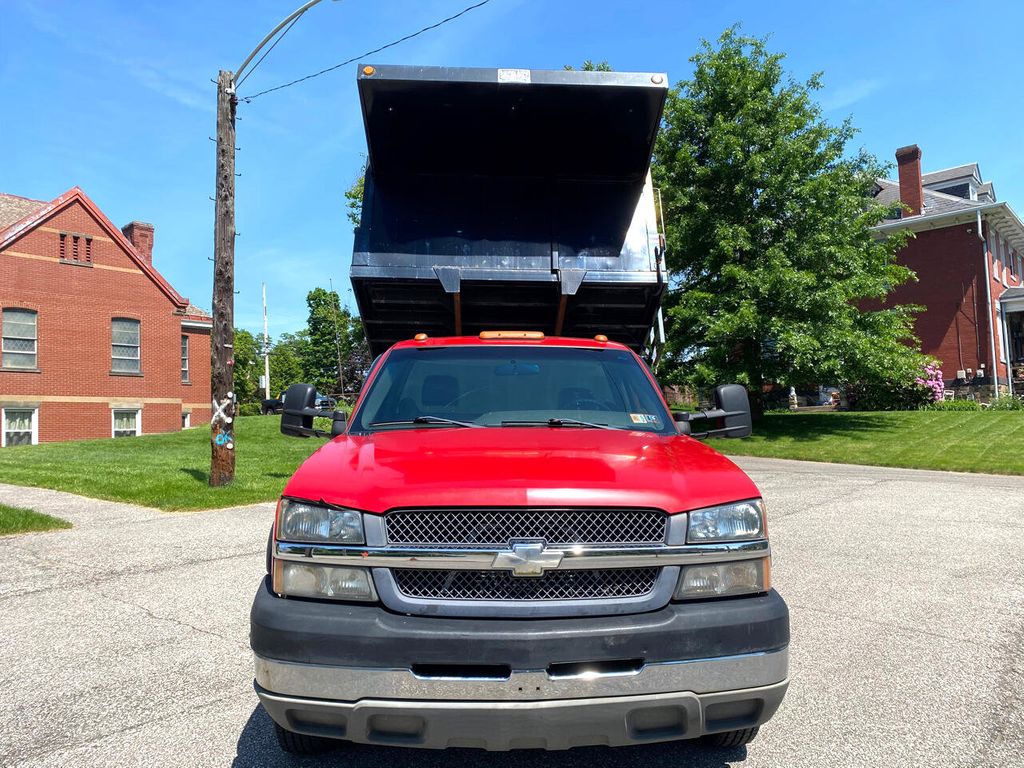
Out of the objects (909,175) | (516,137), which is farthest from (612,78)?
(909,175)

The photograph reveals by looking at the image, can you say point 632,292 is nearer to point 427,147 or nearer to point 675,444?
point 427,147

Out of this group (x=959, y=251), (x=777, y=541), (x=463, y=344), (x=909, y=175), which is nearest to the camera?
(x=463, y=344)

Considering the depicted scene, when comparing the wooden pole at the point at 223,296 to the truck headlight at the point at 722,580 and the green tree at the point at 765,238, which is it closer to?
the truck headlight at the point at 722,580

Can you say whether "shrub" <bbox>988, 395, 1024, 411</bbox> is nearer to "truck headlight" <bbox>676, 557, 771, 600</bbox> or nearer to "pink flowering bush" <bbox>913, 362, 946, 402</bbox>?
"pink flowering bush" <bbox>913, 362, 946, 402</bbox>

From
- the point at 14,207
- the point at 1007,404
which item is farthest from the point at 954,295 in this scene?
the point at 14,207

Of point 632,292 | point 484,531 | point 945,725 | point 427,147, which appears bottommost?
point 945,725

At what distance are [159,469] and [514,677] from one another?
1277 centimetres

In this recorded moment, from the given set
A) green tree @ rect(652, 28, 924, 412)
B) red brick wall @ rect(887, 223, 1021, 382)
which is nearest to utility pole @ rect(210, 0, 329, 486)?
green tree @ rect(652, 28, 924, 412)

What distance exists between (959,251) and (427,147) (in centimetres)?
3051

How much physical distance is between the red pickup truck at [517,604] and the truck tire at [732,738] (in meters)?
0.01

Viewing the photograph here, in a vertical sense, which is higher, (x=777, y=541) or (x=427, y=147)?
(x=427, y=147)

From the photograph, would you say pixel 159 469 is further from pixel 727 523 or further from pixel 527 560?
pixel 727 523

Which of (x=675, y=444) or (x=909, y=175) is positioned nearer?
(x=675, y=444)

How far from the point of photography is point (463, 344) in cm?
436
